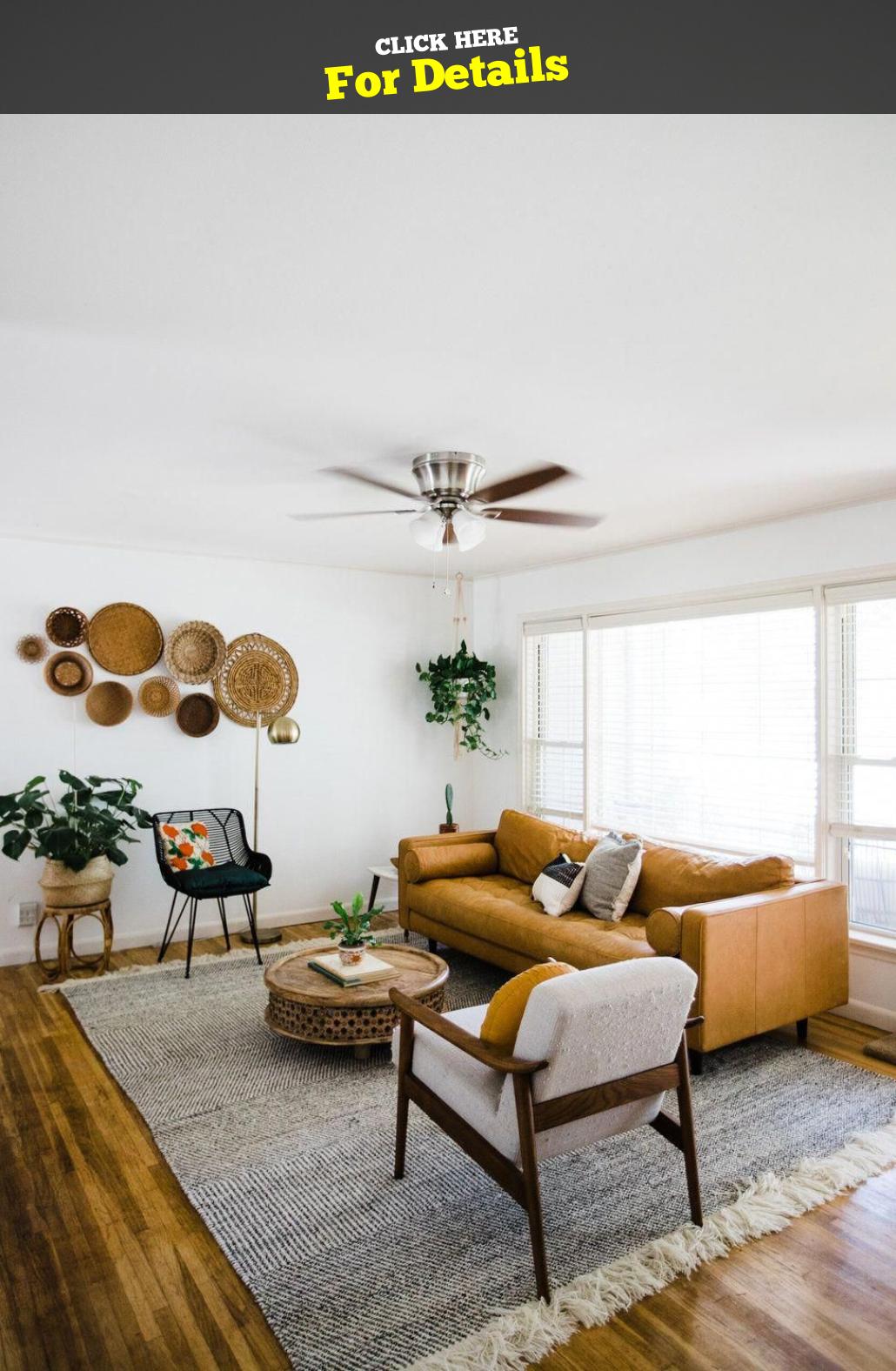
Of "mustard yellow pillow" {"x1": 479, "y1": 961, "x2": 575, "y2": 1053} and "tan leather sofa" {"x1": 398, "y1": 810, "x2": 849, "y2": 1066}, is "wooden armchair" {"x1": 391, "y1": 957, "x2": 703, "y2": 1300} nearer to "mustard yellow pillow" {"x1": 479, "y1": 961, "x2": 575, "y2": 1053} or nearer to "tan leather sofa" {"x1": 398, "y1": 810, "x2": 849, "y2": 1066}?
"mustard yellow pillow" {"x1": 479, "y1": 961, "x2": 575, "y2": 1053}

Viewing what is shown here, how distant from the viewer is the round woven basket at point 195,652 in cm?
543

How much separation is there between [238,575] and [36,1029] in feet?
9.87

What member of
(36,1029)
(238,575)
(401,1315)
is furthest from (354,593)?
(401,1315)

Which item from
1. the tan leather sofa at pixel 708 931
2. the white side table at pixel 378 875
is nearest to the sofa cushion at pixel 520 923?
the tan leather sofa at pixel 708 931

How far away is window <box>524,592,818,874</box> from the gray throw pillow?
2.39 ft

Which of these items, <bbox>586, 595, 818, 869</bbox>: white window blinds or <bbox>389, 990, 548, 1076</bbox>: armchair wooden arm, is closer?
<bbox>389, 990, 548, 1076</bbox>: armchair wooden arm

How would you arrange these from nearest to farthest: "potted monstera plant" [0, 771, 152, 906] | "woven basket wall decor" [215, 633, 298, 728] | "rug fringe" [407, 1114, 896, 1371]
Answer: "rug fringe" [407, 1114, 896, 1371] → "potted monstera plant" [0, 771, 152, 906] → "woven basket wall decor" [215, 633, 298, 728]

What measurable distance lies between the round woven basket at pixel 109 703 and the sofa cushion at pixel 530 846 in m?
2.50

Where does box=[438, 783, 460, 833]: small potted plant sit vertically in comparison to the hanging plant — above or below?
below

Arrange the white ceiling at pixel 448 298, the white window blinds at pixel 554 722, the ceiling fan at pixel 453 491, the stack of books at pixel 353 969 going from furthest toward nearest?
the white window blinds at pixel 554 722 → the stack of books at pixel 353 969 → the ceiling fan at pixel 453 491 → the white ceiling at pixel 448 298

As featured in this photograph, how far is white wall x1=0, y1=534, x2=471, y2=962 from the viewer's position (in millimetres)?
5016

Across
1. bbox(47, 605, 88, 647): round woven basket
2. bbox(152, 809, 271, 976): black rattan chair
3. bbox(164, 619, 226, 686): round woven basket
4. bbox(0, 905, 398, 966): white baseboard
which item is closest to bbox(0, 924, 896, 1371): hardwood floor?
bbox(152, 809, 271, 976): black rattan chair
